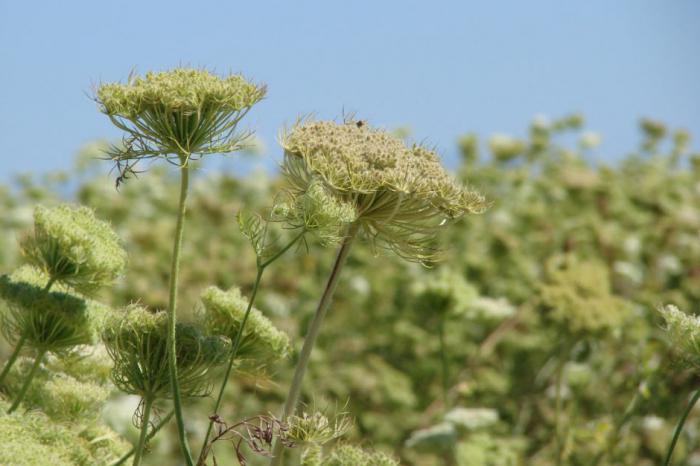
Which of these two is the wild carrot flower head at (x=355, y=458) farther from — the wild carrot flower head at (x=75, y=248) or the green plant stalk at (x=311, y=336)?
the wild carrot flower head at (x=75, y=248)

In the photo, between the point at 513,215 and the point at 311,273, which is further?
the point at 513,215

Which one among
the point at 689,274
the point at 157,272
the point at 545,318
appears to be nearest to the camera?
the point at 545,318

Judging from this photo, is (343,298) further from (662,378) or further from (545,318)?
(662,378)

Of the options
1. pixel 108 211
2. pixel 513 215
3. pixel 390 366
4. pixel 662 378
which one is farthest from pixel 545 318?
pixel 108 211

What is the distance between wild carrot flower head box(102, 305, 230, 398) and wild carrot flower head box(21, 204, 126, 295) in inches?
8.2

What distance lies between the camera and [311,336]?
6.48ft

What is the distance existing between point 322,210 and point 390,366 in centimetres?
402

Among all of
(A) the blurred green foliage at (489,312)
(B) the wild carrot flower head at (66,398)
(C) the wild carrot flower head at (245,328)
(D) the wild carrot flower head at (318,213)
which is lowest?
(B) the wild carrot flower head at (66,398)

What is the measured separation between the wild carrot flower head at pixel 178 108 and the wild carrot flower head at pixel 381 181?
0.19m

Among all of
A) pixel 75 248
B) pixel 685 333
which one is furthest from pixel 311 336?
pixel 685 333

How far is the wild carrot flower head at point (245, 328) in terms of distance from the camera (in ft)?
7.06

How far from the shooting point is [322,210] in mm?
1835

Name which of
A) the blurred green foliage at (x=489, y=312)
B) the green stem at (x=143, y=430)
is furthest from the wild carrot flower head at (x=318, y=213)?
the blurred green foliage at (x=489, y=312)

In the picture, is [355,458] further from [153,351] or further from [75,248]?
[75,248]
